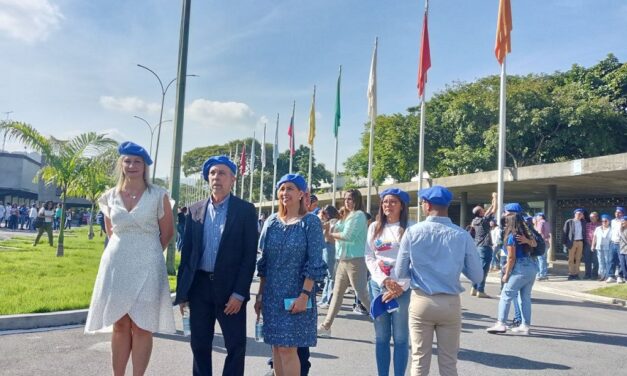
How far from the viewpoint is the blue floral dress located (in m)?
3.61

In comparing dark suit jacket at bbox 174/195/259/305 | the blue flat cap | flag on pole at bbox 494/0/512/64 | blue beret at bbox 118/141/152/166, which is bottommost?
the blue flat cap

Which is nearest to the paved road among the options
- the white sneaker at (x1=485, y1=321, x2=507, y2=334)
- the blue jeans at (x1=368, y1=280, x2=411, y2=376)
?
the white sneaker at (x1=485, y1=321, x2=507, y2=334)

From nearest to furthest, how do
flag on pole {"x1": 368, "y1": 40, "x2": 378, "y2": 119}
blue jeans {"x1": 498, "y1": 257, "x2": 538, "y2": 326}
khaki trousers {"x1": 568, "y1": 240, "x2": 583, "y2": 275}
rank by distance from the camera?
blue jeans {"x1": 498, "y1": 257, "x2": 538, "y2": 326}
khaki trousers {"x1": 568, "y1": 240, "x2": 583, "y2": 275}
flag on pole {"x1": 368, "y1": 40, "x2": 378, "y2": 119}

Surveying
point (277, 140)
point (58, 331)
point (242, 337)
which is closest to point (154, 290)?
point (242, 337)

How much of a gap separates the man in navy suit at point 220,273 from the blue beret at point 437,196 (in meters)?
1.33

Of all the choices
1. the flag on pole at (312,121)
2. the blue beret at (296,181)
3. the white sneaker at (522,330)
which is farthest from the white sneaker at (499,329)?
→ the flag on pole at (312,121)

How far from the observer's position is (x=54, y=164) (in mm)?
15508

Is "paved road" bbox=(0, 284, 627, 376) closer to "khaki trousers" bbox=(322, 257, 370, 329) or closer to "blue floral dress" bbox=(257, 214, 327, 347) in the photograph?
"khaki trousers" bbox=(322, 257, 370, 329)

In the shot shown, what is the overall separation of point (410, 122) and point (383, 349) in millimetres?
38739

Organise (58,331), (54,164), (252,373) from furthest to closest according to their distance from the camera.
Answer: (54,164) < (58,331) < (252,373)

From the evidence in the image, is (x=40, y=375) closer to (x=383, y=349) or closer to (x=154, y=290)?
(x=154, y=290)

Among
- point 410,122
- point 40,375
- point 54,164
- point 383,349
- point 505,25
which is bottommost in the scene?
point 40,375

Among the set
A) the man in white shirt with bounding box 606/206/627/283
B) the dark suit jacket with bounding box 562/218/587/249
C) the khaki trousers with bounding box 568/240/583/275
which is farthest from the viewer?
the khaki trousers with bounding box 568/240/583/275

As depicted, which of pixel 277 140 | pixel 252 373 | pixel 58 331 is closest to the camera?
pixel 252 373
